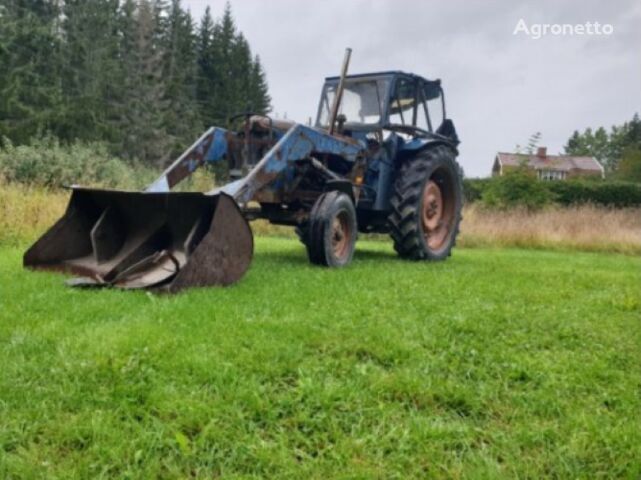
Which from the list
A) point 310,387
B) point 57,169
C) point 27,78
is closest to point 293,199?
point 310,387

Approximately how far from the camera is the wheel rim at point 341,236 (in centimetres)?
556

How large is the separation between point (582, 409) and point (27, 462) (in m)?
1.99

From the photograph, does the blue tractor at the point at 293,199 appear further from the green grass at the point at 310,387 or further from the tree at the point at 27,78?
the tree at the point at 27,78

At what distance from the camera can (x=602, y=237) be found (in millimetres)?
13227

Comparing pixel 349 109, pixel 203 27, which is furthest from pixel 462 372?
pixel 203 27

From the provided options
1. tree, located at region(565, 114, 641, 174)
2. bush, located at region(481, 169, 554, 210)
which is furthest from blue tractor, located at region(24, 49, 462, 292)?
tree, located at region(565, 114, 641, 174)

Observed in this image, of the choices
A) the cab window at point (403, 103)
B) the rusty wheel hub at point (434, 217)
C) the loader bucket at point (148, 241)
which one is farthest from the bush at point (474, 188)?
the loader bucket at point (148, 241)

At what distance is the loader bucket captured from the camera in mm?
3977

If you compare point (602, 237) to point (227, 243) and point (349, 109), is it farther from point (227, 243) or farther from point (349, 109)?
point (227, 243)

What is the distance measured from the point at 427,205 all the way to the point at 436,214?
0.38m

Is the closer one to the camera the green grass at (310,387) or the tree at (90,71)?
the green grass at (310,387)

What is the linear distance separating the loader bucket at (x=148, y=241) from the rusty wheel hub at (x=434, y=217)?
130 inches

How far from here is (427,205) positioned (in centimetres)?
720

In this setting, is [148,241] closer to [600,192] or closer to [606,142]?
[600,192]
